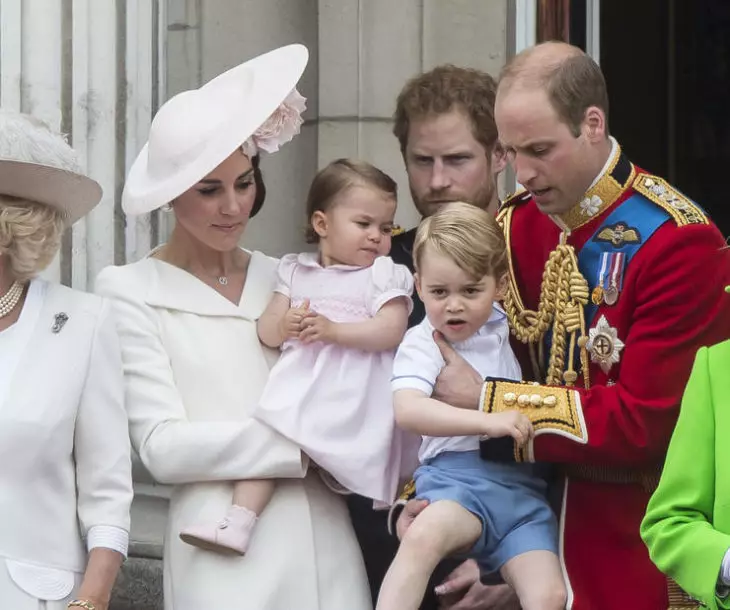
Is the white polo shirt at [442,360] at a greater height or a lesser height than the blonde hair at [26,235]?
lesser

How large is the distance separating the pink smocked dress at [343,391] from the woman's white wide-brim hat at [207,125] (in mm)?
387

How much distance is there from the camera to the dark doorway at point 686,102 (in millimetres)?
7602

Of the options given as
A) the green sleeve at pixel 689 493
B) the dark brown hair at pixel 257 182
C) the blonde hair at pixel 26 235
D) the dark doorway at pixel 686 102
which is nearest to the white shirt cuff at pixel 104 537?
the blonde hair at pixel 26 235

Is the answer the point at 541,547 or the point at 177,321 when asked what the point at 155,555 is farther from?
the point at 541,547

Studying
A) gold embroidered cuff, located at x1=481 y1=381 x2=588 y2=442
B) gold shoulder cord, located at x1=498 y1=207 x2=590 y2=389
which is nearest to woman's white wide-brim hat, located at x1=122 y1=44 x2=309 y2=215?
gold shoulder cord, located at x1=498 y1=207 x2=590 y2=389

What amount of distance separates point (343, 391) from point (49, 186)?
2.85 ft

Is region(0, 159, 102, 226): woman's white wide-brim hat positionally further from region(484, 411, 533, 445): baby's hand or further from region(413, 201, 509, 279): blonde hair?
region(484, 411, 533, 445): baby's hand

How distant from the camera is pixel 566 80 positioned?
164 inches

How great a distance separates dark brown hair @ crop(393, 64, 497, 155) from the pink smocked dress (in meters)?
0.51

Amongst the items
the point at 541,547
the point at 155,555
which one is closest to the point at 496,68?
the point at 155,555

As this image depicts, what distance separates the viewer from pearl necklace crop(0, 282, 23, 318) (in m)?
4.15

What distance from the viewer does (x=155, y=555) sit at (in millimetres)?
5723

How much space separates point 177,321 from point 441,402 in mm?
738

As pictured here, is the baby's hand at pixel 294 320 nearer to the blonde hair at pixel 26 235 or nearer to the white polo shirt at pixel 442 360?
the white polo shirt at pixel 442 360
